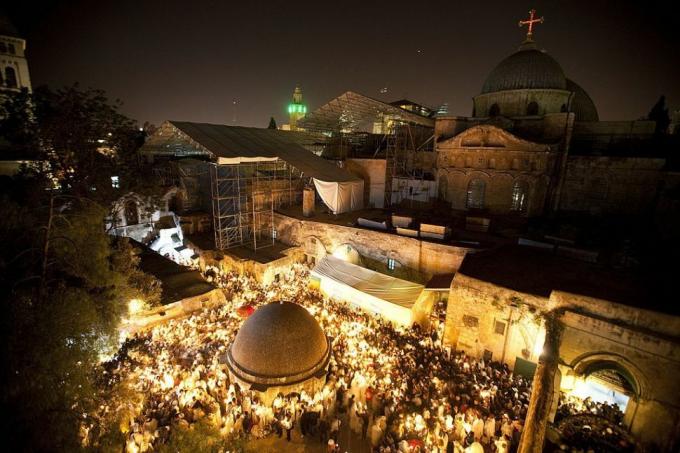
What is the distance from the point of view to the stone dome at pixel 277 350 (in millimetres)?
9297

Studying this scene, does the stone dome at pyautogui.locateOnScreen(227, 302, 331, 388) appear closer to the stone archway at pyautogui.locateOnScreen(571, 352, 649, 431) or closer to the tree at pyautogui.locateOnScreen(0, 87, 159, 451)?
the tree at pyautogui.locateOnScreen(0, 87, 159, 451)

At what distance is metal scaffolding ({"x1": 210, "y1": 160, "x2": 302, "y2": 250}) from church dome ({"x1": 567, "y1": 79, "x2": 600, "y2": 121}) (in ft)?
79.9

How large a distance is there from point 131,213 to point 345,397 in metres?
19.5

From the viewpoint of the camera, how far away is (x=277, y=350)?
371 inches

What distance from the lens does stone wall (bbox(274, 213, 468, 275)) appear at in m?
15.5

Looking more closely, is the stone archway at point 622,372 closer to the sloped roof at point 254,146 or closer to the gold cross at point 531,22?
the sloped roof at point 254,146

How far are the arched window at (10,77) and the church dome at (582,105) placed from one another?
56.8 metres

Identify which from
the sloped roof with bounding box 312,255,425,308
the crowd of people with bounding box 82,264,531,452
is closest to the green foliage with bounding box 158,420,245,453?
the crowd of people with bounding box 82,264,531,452

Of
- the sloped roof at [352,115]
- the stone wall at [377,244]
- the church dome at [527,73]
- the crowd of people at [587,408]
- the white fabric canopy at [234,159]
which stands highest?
the church dome at [527,73]

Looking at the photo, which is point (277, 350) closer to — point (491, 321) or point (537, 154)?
point (491, 321)

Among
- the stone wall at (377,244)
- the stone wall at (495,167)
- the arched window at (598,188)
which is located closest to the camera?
the stone wall at (377,244)

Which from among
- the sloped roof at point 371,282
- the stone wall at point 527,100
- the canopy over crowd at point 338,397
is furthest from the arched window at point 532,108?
the canopy over crowd at point 338,397

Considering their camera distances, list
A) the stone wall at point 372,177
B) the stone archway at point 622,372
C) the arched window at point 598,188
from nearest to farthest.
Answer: the stone archway at point 622,372 < the arched window at point 598,188 < the stone wall at point 372,177

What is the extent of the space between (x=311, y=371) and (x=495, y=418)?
18.3ft
